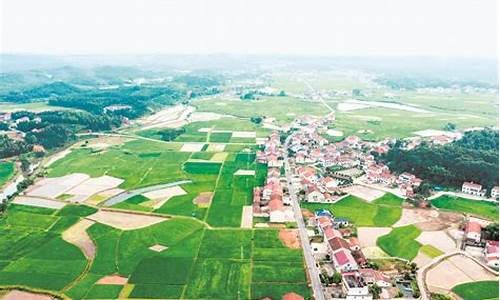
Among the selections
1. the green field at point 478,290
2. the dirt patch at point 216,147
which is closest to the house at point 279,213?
the green field at point 478,290

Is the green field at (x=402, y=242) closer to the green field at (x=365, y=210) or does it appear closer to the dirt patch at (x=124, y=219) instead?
the green field at (x=365, y=210)

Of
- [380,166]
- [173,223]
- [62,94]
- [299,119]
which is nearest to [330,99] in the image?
[299,119]

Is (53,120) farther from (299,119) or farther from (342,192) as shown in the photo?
(342,192)

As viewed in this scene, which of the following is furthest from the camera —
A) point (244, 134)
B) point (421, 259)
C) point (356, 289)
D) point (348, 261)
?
point (244, 134)

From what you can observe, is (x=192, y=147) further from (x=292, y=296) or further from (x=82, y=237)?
(x=292, y=296)

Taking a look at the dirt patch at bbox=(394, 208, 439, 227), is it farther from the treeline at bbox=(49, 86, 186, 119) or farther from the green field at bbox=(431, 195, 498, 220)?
the treeline at bbox=(49, 86, 186, 119)

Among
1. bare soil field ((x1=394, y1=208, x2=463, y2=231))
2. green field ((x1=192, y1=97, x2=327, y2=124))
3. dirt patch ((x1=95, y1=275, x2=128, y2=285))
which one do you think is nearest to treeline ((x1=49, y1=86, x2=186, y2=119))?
green field ((x1=192, y1=97, x2=327, y2=124))

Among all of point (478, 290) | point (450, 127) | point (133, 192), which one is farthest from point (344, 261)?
point (450, 127)
